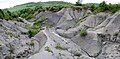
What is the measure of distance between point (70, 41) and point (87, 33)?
410 centimetres

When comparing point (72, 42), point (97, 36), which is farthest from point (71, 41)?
point (97, 36)

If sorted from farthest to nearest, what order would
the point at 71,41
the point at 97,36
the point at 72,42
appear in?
1. the point at 71,41
2. the point at 72,42
3. the point at 97,36

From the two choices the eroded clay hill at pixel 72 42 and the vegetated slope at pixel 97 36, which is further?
the vegetated slope at pixel 97 36

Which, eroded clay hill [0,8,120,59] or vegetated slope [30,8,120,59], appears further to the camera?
vegetated slope [30,8,120,59]

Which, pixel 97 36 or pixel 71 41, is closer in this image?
pixel 97 36

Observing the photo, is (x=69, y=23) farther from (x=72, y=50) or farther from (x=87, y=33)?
(x=72, y=50)

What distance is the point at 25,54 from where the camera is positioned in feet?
158

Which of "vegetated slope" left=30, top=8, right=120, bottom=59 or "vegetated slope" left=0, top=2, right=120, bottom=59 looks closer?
"vegetated slope" left=0, top=2, right=120, bottom=59

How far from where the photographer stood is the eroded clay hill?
4759 cm

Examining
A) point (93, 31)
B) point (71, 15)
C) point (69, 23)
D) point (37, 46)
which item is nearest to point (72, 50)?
point (37, 46)

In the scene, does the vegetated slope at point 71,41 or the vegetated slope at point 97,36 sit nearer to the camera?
the vegetated slope at point 71,41

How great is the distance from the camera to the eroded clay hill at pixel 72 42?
47.6 metres

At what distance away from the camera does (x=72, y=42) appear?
60.0m

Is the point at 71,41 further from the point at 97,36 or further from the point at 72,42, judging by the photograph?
the point at 97,36
